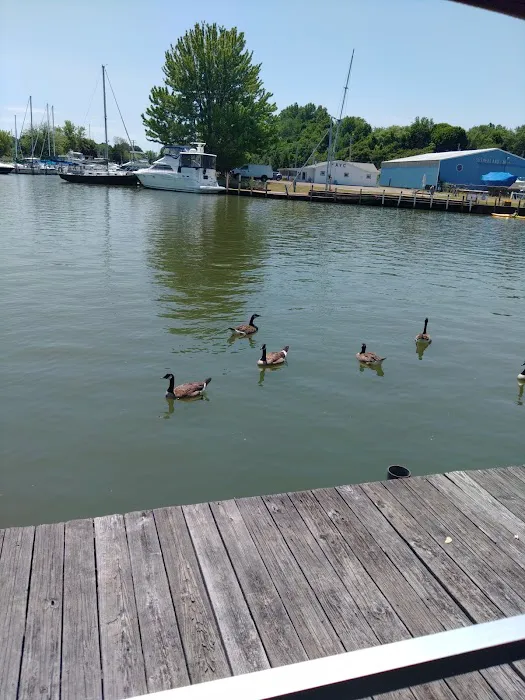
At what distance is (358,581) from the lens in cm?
397

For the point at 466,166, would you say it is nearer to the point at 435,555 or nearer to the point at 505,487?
the point at 505,487

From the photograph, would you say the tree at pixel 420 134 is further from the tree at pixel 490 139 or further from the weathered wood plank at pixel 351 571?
the weathered wood plank at pixel 351 571

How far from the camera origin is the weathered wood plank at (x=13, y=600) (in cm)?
308

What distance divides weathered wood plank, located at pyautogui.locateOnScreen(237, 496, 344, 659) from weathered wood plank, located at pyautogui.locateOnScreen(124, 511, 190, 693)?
30.5 inches

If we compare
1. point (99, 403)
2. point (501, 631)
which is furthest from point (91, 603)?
point (99, 403)

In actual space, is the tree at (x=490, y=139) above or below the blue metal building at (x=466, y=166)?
above

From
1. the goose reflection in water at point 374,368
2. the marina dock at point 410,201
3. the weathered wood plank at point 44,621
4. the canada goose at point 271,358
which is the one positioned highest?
the marina dock at point 410,201

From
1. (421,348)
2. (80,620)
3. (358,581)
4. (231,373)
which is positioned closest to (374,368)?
(421,348)

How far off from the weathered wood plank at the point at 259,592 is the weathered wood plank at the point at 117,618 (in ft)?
2.55

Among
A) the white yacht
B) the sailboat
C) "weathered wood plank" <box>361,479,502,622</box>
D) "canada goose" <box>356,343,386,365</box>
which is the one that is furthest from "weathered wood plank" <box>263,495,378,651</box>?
the sailboat

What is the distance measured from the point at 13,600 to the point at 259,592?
1.67 meters

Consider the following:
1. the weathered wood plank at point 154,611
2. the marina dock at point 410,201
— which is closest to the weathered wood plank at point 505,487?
the weathered wood plank at point 154,611

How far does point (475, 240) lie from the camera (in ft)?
108

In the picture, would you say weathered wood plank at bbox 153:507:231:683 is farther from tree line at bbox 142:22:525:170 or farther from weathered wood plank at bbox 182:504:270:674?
tree line at bbox 142:22:525:170
